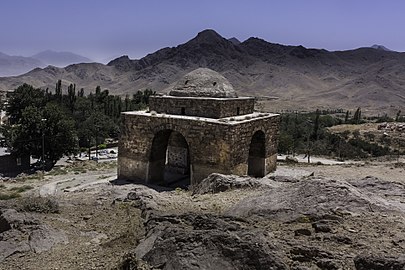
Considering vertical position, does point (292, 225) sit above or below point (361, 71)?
below

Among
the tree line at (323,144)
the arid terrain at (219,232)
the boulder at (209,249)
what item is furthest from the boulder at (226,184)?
the tree line at (323,144)

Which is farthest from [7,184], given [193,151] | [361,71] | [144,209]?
[361,71]

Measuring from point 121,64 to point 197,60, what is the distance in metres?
33.6

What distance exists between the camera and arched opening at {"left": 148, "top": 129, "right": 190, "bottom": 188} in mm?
15070

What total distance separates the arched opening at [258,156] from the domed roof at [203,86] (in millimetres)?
1987

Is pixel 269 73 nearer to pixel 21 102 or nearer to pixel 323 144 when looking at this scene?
pixel 323 144

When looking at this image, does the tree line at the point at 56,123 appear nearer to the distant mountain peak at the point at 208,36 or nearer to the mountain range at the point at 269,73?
the mountain range at the point at 269,73

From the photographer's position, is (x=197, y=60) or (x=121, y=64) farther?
(x=121, y=64)

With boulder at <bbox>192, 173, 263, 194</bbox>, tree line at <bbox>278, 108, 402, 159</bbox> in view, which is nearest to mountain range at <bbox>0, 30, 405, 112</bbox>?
tree line at <bbox>278, 108, 402, 159</bbox>

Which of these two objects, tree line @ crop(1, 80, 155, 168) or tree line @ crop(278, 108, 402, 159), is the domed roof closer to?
tree line @ crop(1, 80, 155, 168)

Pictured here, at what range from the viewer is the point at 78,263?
5.71 meters

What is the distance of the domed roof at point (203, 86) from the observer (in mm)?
15512

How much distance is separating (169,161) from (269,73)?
91.8 metres

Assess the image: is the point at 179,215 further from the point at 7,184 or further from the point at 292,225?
the point at 7,184
